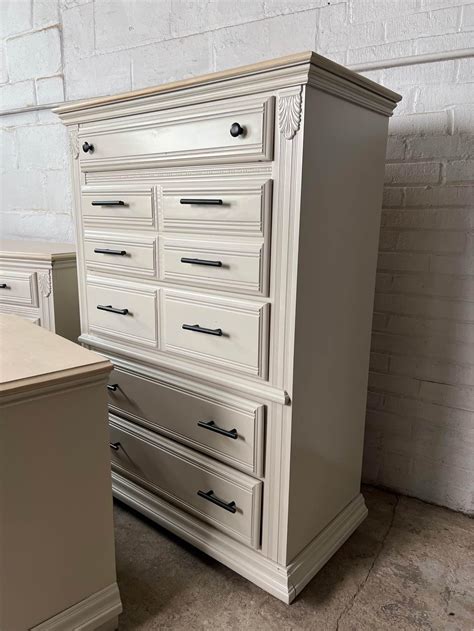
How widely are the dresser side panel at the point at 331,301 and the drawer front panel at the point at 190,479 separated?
0.14m

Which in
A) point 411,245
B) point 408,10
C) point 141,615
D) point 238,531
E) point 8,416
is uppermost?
point 408,10

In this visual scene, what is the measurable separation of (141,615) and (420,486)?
3.82ft

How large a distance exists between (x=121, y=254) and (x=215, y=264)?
426 millimetres

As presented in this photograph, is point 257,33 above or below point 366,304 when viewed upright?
above

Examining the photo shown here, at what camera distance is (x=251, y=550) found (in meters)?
1.47

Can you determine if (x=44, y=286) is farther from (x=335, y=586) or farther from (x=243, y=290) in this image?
(x=335, y=586)

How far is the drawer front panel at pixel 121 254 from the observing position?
60.7 inches

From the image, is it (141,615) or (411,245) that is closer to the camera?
(141,615)

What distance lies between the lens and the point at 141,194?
1515 millimetres

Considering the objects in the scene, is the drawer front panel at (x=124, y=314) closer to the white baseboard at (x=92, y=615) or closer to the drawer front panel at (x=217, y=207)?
the drawer front panel at (x=217, y=207)

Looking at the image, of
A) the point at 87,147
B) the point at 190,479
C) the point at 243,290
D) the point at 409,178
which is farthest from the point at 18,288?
the point at 409,178

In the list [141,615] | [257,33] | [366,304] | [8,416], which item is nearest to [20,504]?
[8,416]

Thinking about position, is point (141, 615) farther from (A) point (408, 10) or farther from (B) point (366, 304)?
(A) point (408, 10)

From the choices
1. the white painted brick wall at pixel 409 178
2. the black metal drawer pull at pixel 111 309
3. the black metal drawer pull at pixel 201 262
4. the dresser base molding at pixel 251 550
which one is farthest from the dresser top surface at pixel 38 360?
the white painted brick wall at pixel 409 178
